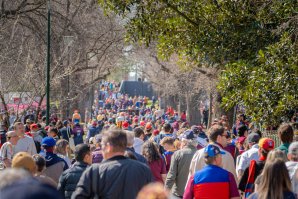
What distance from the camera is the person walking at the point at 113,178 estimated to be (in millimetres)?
6016

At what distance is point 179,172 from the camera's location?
9.60 m

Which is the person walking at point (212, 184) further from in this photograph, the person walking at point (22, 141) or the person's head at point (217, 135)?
the person walking at point (22, 141)

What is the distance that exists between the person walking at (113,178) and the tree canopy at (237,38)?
876 cm

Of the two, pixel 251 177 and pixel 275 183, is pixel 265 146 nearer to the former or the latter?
pixel 251 177

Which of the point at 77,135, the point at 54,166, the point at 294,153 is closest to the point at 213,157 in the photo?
the point at 294,153

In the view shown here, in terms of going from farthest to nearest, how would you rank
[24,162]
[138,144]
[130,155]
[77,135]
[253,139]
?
[77,135]
[138,144]
[253,139]
[130,155]
[24,162]

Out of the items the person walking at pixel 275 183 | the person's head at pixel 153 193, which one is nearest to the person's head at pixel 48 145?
the person walking at pixel 275 183

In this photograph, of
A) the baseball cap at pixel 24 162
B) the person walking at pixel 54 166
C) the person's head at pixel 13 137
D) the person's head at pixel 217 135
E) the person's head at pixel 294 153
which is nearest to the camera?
the baseball cap at pixel 24 162

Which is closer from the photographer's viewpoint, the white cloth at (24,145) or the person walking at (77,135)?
the white cloth at (24,145)

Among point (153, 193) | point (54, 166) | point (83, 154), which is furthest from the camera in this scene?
point (54, 166)

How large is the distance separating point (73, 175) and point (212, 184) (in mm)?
1579

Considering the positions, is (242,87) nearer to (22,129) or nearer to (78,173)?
(22,129)

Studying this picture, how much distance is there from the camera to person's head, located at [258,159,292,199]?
226 inches

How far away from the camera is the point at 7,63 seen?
23875 mm
